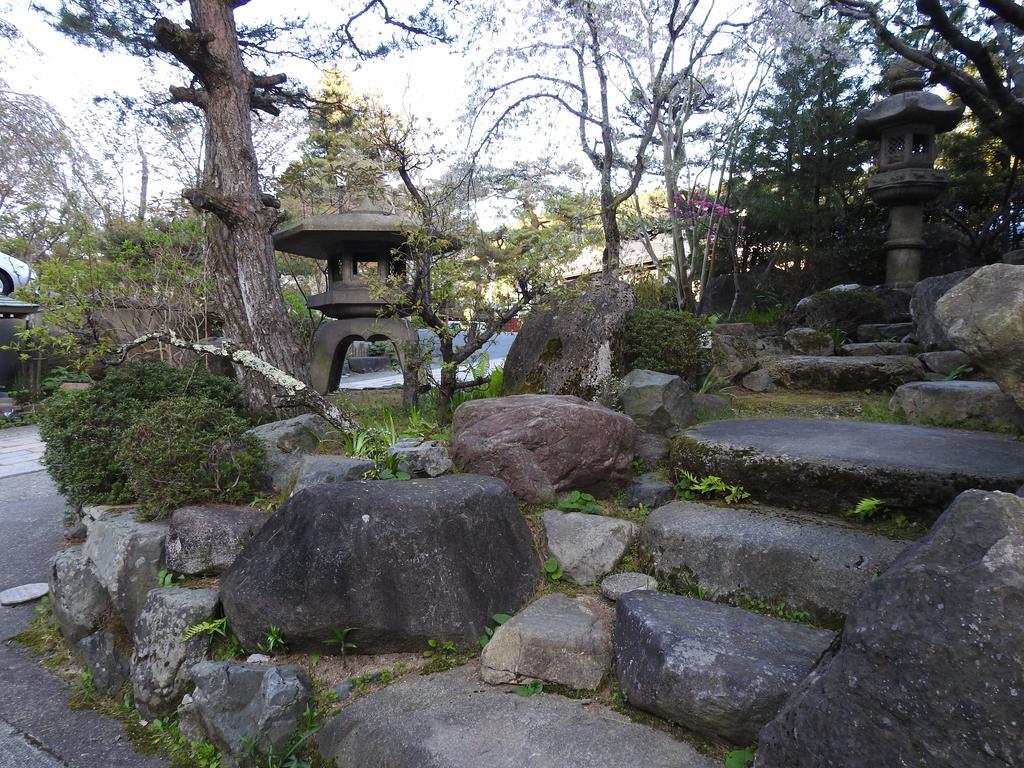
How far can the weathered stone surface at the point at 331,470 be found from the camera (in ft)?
10.6

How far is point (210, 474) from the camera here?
11.2 feet

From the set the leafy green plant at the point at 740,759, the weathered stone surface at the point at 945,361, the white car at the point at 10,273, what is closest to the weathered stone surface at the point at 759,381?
the weathered stone surface at the point at 945,361

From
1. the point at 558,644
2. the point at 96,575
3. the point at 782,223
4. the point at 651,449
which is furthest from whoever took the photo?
the point at 782,223

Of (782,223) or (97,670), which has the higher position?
(782,223)

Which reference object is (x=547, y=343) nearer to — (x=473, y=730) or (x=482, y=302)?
(x=482, y=302)

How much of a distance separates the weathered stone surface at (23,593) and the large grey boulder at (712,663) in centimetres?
377

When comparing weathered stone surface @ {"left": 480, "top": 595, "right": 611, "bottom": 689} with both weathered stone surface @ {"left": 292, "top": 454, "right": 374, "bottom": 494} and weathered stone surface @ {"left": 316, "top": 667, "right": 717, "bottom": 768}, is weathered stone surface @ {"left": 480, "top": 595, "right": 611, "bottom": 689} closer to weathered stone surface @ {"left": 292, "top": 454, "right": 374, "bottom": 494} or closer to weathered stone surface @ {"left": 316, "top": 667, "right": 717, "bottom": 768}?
weathered stone surface @ {"left": 316, "top": 667, "right": 717, "bottom": 768}

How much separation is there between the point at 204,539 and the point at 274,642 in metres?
0.76

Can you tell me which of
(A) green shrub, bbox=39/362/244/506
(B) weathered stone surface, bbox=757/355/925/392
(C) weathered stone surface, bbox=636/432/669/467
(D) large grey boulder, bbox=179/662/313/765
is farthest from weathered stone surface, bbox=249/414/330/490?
(B) weathered stone surface, bbox=757/355/925/392

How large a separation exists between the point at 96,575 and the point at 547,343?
10.8 feet

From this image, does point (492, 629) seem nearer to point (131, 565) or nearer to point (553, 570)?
point (553, 570)

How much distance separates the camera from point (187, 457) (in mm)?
3303

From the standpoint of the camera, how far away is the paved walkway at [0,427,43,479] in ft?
21.1

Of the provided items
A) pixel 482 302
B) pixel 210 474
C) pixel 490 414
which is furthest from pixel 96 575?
pixel 482 302
